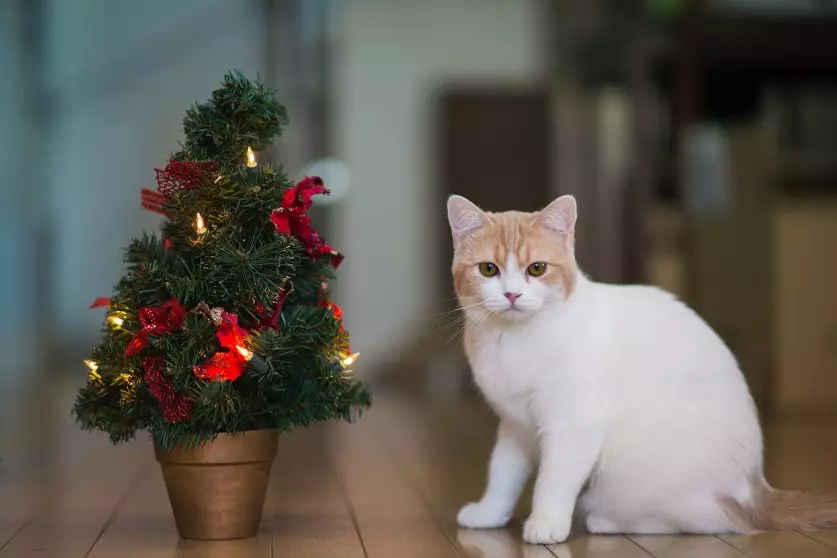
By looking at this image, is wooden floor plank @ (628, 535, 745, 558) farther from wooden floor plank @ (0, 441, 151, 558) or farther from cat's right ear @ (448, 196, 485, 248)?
wooden floor plank @ (0, 441, 151, 558)

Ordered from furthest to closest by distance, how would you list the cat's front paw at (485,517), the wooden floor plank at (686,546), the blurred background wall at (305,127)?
1. the blurred background wall at (305,127)
2. the cat's front paw at (485,517)
3. the wooden floor plank at (686,546)

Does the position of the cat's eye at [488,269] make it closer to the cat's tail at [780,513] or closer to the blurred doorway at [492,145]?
the cat's tail at [780,513]

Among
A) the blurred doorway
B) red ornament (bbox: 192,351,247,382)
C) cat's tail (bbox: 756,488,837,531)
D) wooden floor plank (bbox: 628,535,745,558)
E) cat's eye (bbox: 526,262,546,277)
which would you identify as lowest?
wooden floor plank (bbox: 628,535,745,558)

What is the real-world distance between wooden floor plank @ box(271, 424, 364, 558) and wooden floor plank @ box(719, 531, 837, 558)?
64 centimetres

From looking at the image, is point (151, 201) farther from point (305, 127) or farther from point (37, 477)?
point (305, 127)

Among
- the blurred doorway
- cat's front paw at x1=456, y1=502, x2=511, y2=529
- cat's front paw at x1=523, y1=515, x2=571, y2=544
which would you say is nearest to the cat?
cat's front paw at x1=523, y1=515, x2=571, y2=544

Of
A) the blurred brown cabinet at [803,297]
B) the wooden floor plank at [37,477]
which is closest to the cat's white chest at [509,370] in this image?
the wooden floor plank at [37,477]

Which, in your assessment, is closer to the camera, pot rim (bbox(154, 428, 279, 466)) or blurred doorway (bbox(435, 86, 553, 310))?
pot rim (bbox(154, 428, 279, 466))

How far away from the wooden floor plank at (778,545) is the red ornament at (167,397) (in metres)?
0.94

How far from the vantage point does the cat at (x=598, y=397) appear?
1791mm

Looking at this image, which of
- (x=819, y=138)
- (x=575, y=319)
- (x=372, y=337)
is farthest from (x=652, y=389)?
(x=372, y=337)

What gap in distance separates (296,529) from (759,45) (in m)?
3.46

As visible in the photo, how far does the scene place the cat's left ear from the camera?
1823 millimetres

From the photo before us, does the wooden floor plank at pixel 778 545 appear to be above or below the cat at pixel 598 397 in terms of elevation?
below
